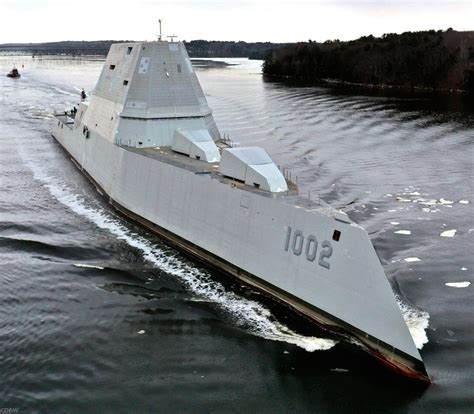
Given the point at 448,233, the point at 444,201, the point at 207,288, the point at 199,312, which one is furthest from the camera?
the point at 444,201

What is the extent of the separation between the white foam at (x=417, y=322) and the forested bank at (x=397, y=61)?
51335 millimetres

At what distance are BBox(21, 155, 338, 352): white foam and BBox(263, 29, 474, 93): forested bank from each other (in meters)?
50.4

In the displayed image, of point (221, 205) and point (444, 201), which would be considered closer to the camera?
point (221, 205)

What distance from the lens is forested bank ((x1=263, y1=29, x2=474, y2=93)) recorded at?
195 feet

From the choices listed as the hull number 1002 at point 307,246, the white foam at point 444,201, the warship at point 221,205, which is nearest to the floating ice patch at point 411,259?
the warship at point 221,205

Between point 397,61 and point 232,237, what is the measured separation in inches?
2261

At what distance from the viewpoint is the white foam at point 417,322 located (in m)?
11.2

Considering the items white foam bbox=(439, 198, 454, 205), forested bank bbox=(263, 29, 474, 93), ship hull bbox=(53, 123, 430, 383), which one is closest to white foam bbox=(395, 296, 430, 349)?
ship hull bbox=(53, 123, 430, 383)

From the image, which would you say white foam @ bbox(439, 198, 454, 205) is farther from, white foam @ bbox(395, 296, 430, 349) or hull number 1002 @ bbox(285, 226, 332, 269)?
hull number 1002 @ bbox(285, 226, 332, 269)

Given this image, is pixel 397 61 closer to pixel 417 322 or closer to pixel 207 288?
pixel 207 288

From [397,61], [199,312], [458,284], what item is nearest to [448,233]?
[458,284]

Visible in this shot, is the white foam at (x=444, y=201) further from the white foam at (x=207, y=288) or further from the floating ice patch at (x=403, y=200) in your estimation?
the white foam at (x=207, y=288)

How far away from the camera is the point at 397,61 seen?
64.1 metres

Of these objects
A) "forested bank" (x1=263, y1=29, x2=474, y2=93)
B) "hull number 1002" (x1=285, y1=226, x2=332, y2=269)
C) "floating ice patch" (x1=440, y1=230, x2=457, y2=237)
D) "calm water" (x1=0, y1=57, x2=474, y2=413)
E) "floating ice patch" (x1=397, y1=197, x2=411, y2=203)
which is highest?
"forested bank" (x1=263, y1=29, x2=474, y2=93)
